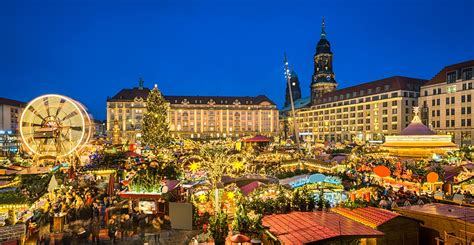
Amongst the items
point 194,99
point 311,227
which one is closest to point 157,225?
point 311,227

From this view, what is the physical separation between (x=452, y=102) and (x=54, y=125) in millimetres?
65051

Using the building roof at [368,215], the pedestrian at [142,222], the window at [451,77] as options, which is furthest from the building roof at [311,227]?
the window at [451,77]

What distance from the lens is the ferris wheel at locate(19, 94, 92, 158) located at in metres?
21.0

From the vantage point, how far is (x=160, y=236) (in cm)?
1266

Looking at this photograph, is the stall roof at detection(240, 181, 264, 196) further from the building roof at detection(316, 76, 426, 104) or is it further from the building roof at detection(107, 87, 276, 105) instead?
the building roof at detection(107, 87, 276, 105)

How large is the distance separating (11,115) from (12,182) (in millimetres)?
100000

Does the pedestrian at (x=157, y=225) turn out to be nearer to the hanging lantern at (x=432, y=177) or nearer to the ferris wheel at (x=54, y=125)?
the ferris wheel at (x=54, y=125)

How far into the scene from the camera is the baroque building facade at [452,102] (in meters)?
58.5

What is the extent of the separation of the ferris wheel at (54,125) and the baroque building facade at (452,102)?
58034 mm

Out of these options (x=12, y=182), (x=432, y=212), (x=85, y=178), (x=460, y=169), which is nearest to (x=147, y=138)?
(x=85, y=178)

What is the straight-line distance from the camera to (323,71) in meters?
107

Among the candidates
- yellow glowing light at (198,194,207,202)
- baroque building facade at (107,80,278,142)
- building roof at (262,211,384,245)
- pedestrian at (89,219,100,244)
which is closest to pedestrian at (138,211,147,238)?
pedestrian at (89,219,100,244)

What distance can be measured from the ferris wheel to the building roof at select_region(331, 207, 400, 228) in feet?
55.0

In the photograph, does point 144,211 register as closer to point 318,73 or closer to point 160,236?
point 160,236
